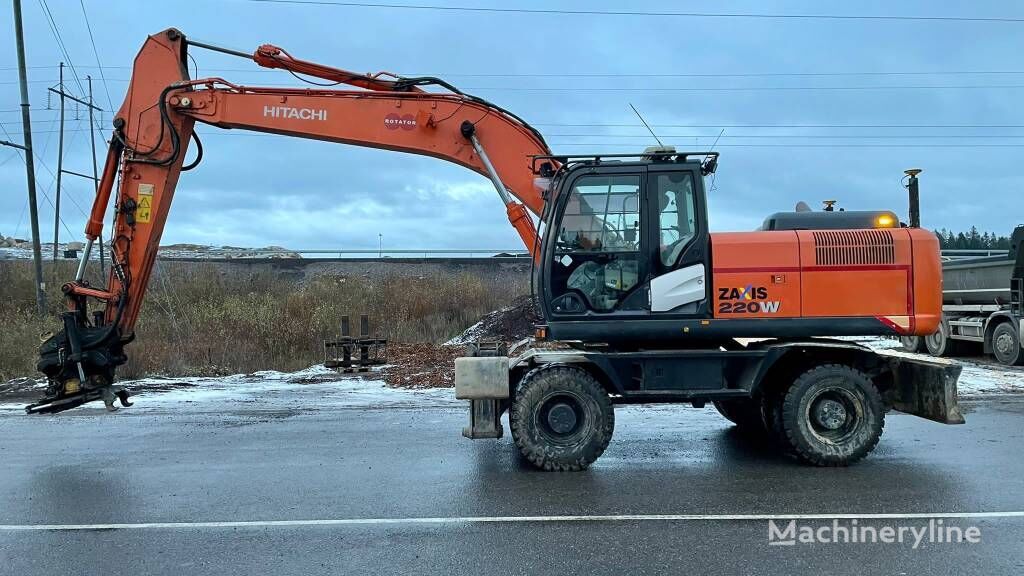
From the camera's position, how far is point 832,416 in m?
7.31

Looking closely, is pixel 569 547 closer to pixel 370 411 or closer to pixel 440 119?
pixel 440 119

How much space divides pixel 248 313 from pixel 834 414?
16.1m

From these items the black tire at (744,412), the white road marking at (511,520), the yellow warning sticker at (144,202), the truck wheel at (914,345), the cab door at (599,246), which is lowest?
the white road marking at (511,520)

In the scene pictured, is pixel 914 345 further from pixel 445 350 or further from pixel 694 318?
pixel 694 318

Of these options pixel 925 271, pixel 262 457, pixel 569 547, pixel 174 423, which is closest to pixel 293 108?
pixel 262 457

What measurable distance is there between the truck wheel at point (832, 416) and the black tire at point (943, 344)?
38.2 feet

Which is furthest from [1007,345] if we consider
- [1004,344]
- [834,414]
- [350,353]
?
[350,353]

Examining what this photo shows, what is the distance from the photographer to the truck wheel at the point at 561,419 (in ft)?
23.5

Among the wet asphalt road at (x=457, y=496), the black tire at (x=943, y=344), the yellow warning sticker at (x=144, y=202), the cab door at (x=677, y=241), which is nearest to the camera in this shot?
the wet asphalt road at (x=457, y=496)

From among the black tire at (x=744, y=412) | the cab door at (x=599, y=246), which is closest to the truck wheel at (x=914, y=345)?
the black tire at (x=744, y=412)

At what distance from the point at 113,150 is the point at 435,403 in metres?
5.43

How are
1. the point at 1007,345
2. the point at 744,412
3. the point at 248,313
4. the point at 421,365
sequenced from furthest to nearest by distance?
1. the point at 248,313
2. the point at 421,365
3. the point at 1007,345
4. the point at 744,412

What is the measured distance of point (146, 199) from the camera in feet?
28.8

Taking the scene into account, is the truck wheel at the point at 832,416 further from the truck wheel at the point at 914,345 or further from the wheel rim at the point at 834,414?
the truck wheel at the point at 914,345
